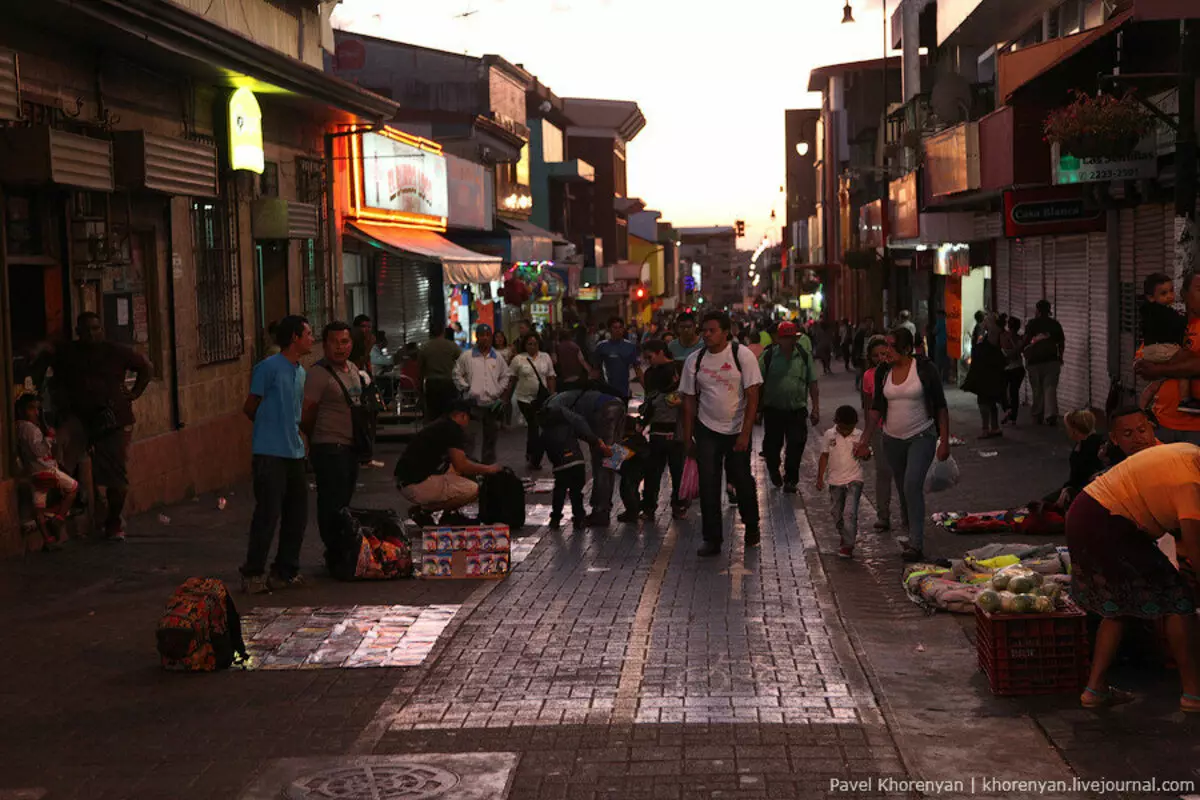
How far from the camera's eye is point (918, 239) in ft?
111

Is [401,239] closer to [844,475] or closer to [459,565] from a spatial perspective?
[844,475]

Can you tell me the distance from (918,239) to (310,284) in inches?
569

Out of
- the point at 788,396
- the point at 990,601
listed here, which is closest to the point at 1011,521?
the point at 788,396

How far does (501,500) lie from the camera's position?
14.0 m

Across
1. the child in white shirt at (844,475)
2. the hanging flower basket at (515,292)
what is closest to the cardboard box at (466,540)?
the child in white shirt at (844,475)

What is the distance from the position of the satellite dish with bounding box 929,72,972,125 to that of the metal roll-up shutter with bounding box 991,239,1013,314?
3010 mm

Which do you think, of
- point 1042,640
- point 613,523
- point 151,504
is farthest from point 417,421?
point 1042,640

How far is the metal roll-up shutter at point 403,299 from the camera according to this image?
30453mm

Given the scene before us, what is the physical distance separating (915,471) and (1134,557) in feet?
16.1

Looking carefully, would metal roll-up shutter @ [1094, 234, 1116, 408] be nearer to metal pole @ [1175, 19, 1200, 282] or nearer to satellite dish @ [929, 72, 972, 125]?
satellite dish @ [929, 72, 972, 125]

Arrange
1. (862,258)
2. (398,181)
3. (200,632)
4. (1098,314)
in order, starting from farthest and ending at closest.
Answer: (862,258), (398,181), (1098,314), (200,632)

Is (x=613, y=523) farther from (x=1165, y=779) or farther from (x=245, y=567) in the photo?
(x=1165, y=779)

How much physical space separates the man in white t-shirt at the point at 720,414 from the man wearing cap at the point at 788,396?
3.63 meters

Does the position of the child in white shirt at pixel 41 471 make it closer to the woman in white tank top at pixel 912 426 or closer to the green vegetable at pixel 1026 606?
the woman in white tank top at pixel 912 426
